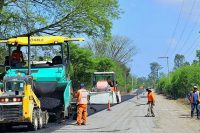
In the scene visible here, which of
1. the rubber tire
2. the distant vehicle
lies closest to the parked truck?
the rubber tire

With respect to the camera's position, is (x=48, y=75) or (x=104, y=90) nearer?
(x=48, y=75)

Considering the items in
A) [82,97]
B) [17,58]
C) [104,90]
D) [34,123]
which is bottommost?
[34,123]

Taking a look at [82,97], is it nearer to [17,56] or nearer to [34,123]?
[34,123]

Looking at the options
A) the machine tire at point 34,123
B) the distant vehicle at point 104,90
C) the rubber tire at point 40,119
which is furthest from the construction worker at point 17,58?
the distant vehicle at point 104,90

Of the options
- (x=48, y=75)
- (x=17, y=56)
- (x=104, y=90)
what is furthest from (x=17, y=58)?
(x=104, y=90)

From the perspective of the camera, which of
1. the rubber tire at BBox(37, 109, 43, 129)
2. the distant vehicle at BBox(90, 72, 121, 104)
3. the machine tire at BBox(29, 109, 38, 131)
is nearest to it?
the machine tire at BBox(29, 109, 38, 131)

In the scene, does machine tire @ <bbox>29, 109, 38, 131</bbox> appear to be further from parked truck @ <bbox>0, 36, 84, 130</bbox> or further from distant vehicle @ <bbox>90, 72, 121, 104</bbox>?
distant vehicle @ <bbox>90, 72, 121, 104</bbox>

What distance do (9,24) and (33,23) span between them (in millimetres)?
1512

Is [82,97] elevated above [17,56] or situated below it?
below

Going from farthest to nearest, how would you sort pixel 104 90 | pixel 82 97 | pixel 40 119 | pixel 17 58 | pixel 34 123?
pixel 104 90, pixel 17 58, pixel 82 97, pixel 40 119, pixel 34 123

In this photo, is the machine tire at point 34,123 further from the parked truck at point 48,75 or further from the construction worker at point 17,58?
the construction worker at point 17,58

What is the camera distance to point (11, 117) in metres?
18.4

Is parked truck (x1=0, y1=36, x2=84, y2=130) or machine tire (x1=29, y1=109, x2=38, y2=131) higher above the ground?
parked truck (x1=0, y1=36, x2=84, y2=130)

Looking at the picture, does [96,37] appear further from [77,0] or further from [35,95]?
[35,95]
